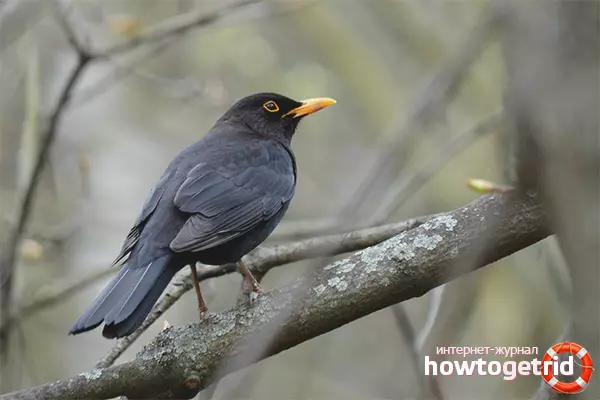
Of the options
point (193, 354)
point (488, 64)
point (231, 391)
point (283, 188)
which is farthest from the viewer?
point (488, 64)

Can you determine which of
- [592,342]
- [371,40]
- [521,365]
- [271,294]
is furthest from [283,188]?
[371,40]

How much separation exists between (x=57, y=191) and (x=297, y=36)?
285cm

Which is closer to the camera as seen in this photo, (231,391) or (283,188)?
(231,391)

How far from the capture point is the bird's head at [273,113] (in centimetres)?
548

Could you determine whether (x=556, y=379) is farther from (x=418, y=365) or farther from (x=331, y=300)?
(x=331, y=300)

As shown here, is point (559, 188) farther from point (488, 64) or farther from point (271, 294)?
point (488, 64)

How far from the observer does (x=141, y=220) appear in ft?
14.0

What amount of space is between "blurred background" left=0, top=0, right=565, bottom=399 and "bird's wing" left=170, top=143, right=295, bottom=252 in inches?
23.4

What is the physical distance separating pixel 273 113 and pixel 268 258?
1.41 m

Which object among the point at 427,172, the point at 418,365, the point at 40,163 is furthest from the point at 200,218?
the point at 427,172

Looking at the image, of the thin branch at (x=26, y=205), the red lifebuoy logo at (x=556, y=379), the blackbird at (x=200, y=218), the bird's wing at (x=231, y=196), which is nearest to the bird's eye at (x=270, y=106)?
the blackbird at (x=200, y=218)

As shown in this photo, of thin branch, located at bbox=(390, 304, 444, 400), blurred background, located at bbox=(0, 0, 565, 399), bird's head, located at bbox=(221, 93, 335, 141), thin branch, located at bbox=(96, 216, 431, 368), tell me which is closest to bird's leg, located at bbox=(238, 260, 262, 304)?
thin branch, located at bbox=(96, 216, 431, 368)

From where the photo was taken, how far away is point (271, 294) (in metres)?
3.39

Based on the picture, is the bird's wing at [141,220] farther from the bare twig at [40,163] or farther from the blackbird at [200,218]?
the bare twig at [40,163]
